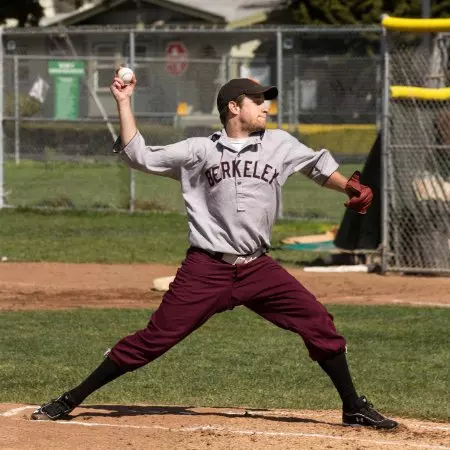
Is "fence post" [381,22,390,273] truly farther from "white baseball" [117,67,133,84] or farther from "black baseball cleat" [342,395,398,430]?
"white baseball" [117,67,133,84]

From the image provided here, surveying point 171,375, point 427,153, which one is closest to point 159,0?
point 427,153

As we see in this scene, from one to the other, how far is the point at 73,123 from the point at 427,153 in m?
7.65

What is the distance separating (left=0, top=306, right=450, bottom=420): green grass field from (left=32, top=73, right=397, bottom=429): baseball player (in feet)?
4.26

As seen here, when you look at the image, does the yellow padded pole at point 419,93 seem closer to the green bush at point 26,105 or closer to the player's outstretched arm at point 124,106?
the player's outstretched arm at point 124,106

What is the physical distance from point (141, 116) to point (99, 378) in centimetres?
1331

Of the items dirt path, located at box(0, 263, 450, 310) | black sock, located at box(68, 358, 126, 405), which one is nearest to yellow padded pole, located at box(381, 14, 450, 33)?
dirt path, located at box(0, 263, 450, 310)

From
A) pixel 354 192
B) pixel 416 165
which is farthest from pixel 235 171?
pixel 416 165

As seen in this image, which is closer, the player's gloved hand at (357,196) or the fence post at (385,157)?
the player's gloved hand at (357,196)

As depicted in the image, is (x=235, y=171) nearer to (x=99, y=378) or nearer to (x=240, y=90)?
(x=240, y=90)

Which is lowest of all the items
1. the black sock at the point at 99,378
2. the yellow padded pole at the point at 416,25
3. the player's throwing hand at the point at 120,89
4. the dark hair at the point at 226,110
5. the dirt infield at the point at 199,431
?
the dirt infield at the point at 199,431

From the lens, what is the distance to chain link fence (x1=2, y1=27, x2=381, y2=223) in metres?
19.9

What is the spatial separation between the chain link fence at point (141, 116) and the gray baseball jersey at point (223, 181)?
40.2ft

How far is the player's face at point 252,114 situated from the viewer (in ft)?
22.5

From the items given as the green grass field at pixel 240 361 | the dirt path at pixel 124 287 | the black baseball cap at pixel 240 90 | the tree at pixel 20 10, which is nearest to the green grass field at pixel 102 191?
the dirt path at pixel 124 287
